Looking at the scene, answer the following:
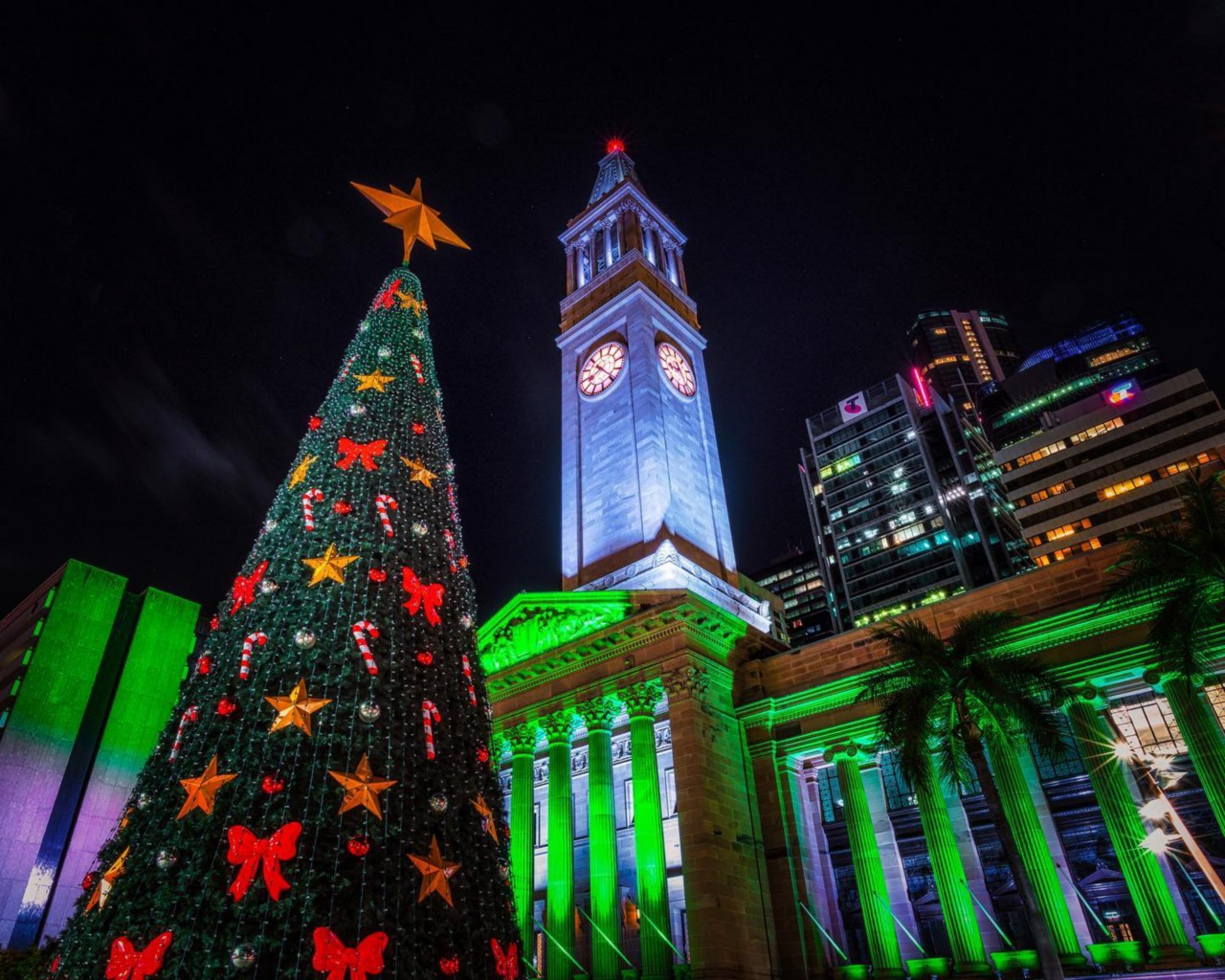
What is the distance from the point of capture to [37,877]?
54.8 metres

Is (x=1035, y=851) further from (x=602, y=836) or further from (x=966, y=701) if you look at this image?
(x=602, y=836)

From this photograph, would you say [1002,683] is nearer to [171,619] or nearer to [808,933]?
[808,933]

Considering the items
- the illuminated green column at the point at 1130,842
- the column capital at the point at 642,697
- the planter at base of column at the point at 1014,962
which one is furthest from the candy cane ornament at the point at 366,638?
the planter at base of column at the point at 1014,962

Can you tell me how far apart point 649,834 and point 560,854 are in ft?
13.2

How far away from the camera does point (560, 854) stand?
28391 millimetres

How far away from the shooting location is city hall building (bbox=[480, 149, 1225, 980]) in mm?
22844

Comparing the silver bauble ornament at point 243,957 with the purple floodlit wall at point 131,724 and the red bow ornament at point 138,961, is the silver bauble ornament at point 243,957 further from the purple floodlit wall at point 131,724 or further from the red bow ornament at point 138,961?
the purple floodlit wall at point 131,724

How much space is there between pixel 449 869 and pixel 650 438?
3288 centimetres

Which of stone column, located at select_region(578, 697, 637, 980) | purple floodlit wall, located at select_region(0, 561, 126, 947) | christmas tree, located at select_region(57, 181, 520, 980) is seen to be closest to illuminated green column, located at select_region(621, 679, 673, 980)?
stone column, located at select_region(578, 697, 637, 980)

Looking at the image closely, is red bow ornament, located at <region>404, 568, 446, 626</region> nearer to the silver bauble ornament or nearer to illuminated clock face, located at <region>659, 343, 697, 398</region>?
the silver bauble ornament

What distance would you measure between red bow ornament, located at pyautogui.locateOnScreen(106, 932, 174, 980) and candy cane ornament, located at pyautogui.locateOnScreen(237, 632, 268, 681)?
10.1 feet

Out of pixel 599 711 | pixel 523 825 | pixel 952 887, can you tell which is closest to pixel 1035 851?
pixel 952 887

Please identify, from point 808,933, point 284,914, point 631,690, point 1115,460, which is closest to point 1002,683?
point 808,933

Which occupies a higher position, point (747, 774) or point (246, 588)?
point (747, 774)
